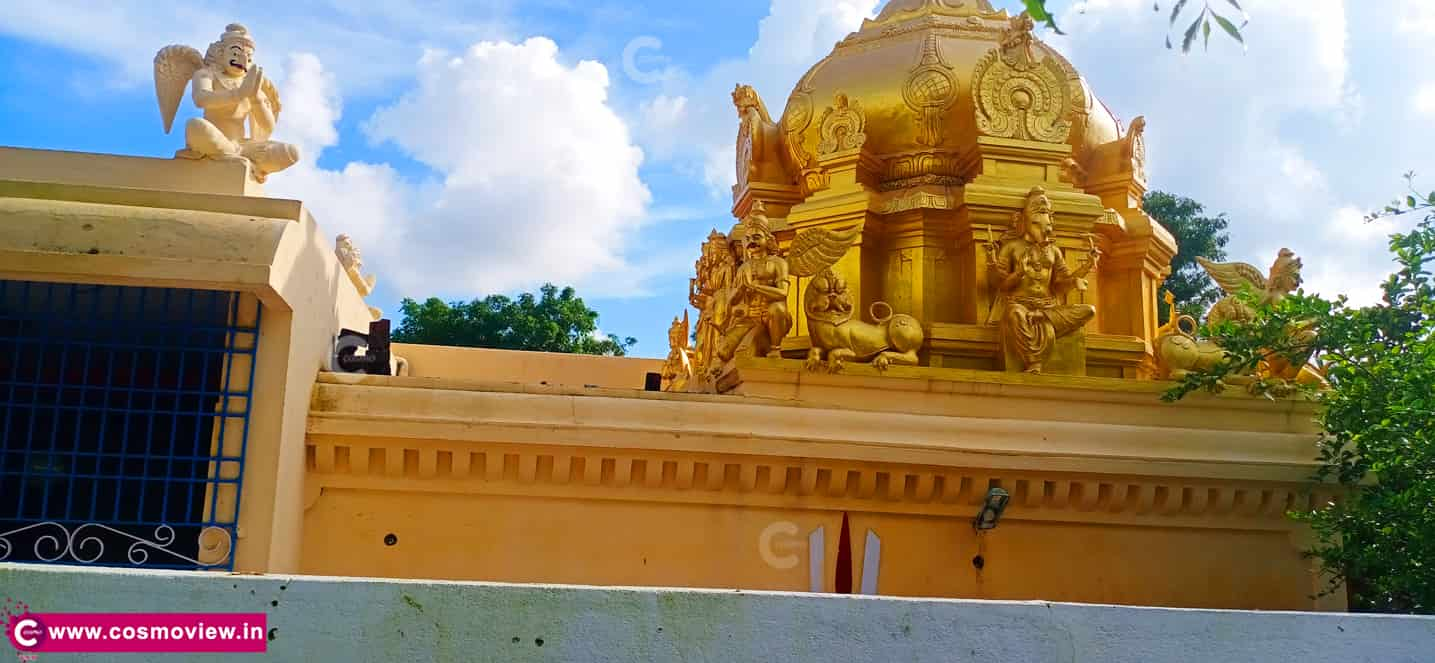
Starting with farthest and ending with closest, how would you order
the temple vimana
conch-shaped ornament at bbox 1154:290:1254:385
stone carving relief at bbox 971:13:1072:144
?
stone carving relief at bbox 971:13:1072:144, conch-shaped ornament at bbox 1154:290:1254:385, the temple vimana

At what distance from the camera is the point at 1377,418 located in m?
9.48

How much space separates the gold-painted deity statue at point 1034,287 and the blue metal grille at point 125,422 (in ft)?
20.8

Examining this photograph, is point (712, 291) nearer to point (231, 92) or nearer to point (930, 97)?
point (930, 97)

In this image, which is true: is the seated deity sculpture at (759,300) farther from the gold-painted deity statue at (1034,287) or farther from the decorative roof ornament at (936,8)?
the decorative roof ornament at (936,8)

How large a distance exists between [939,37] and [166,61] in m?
8.05

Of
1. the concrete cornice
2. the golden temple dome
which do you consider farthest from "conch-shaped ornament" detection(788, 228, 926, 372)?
the golden temple dome

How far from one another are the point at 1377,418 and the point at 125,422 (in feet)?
28.0

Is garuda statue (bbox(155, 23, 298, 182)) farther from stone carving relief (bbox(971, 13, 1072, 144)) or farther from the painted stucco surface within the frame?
stone carving relief (bbox(971, 13, 1072, 144))

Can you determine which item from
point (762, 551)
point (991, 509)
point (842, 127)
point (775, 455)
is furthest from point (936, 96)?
point (762, 551)

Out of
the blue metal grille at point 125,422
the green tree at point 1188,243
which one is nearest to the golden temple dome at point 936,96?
the blue metal grille at point 125,422

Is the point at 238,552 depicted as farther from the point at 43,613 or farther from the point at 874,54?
the point at 874,54

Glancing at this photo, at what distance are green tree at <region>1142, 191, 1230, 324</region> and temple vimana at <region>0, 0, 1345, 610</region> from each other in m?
17.5

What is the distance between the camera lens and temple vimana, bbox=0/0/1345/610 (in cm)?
852

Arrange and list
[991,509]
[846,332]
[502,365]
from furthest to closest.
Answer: [502,365]
[846,332]
[991,509]
